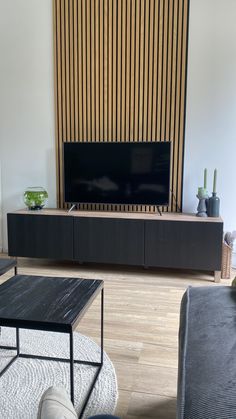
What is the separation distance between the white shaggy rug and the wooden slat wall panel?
214 centimetres

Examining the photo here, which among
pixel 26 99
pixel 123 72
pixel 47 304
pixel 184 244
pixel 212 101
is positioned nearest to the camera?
pixel 47 304

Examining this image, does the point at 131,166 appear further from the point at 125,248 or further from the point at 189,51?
the point at 189,51

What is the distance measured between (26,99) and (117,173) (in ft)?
4.90

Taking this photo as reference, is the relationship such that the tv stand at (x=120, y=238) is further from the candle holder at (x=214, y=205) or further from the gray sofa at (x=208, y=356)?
the gray sofa at (x=208, y=356)

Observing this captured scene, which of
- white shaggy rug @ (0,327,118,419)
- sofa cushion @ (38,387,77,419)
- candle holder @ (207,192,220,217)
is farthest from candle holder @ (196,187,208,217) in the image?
sofa cushion @ (38,387,77,419)

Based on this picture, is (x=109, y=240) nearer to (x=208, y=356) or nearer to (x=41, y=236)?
(x=41, y=236)

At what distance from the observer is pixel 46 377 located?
80.0 inches

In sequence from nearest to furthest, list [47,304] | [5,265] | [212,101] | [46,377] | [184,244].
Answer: [47,304] < [46,377] < [5,265] < [184,244] < [212,101]

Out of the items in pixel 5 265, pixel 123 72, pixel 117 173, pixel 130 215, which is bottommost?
pixel 5 265

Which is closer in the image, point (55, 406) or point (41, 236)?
point (55, 406)

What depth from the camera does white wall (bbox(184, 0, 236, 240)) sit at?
3846 millimetres

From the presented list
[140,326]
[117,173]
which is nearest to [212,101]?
[117,173]

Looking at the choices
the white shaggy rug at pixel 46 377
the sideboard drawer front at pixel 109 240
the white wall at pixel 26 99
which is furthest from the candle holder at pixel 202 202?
the white shaggy rug at pixel 46 377

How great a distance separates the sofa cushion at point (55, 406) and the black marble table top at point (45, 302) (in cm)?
77
